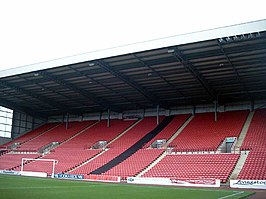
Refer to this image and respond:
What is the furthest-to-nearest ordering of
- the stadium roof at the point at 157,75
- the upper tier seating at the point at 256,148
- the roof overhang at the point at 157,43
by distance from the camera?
the upper tier seating at the point at 256,148 < the stadium roof at the point at 157,75 < the roof overhang at the point at 157,43

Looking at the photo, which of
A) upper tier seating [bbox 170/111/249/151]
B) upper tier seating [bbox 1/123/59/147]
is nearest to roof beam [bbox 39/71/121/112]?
upper tier seating [bbox 170/111/249/151]

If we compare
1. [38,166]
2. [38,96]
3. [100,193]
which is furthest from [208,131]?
[38,96]

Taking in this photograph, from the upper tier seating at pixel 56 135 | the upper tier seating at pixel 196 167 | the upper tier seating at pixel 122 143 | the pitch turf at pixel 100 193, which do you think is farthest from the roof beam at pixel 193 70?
the upper tier seating at pixel 56 135

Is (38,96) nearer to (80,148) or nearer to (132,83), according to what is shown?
(80,148)

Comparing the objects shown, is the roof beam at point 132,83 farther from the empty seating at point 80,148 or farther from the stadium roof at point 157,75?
the empty seating at point 80,148

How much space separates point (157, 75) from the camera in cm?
3030

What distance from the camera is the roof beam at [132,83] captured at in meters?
28.5

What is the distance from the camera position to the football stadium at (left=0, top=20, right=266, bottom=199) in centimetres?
2266

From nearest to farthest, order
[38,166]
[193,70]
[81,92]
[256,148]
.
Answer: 1. [256,148]
2. [193,70]
3. [38,166]
4. [81,92]

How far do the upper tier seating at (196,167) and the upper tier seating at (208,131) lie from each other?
193 centimetres

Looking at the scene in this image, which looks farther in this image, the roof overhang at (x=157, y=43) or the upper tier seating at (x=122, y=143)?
the upper tier seating at (x=122, y=143)

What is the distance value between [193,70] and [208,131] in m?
9.16

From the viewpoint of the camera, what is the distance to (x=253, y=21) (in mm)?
20516

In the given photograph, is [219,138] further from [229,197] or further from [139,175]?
[229,197]
